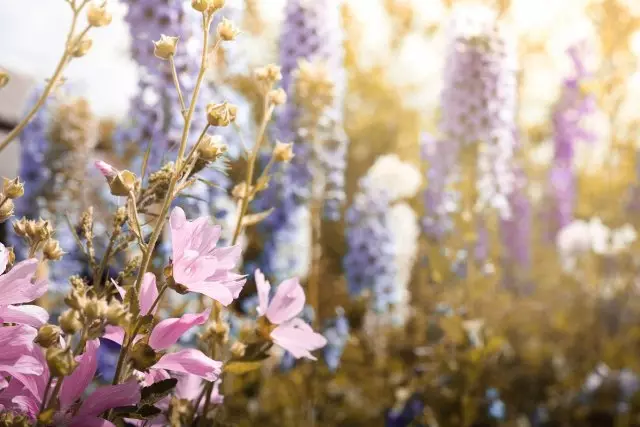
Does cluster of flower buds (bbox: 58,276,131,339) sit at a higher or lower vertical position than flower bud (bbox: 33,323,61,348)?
higher

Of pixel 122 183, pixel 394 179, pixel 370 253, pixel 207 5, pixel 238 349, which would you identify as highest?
pixel 207 5

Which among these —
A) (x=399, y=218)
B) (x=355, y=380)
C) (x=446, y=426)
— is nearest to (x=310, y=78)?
(x=446, y=426)

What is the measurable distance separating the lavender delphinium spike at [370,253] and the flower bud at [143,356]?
1.65 meters

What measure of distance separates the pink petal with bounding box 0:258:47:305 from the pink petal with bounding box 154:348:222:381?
8cm

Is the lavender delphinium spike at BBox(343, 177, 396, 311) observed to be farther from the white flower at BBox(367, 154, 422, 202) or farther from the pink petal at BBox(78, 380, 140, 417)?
the pink petal at BBox(78, 380, 140, 417)

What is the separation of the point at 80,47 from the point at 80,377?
0.19m

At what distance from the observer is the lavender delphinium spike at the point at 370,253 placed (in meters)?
2.09

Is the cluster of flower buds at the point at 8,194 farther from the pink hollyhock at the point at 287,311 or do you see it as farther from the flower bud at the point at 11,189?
the pink hollyhock at the point at 287,311

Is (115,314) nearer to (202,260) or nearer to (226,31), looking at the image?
(202,260)

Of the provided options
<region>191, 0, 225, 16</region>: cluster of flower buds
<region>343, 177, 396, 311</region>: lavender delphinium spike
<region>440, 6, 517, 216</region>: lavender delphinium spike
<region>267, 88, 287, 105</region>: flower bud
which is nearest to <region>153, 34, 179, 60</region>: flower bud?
<region>191, 0, 225, 16</region>: cluster of flower buds

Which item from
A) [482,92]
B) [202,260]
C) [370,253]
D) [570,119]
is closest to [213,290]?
[202,260]

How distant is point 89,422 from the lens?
0.41 m

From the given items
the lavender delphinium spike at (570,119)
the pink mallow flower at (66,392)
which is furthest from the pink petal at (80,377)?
the lavender delphinium spike at (570,119)

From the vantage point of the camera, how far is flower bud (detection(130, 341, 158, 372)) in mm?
439
